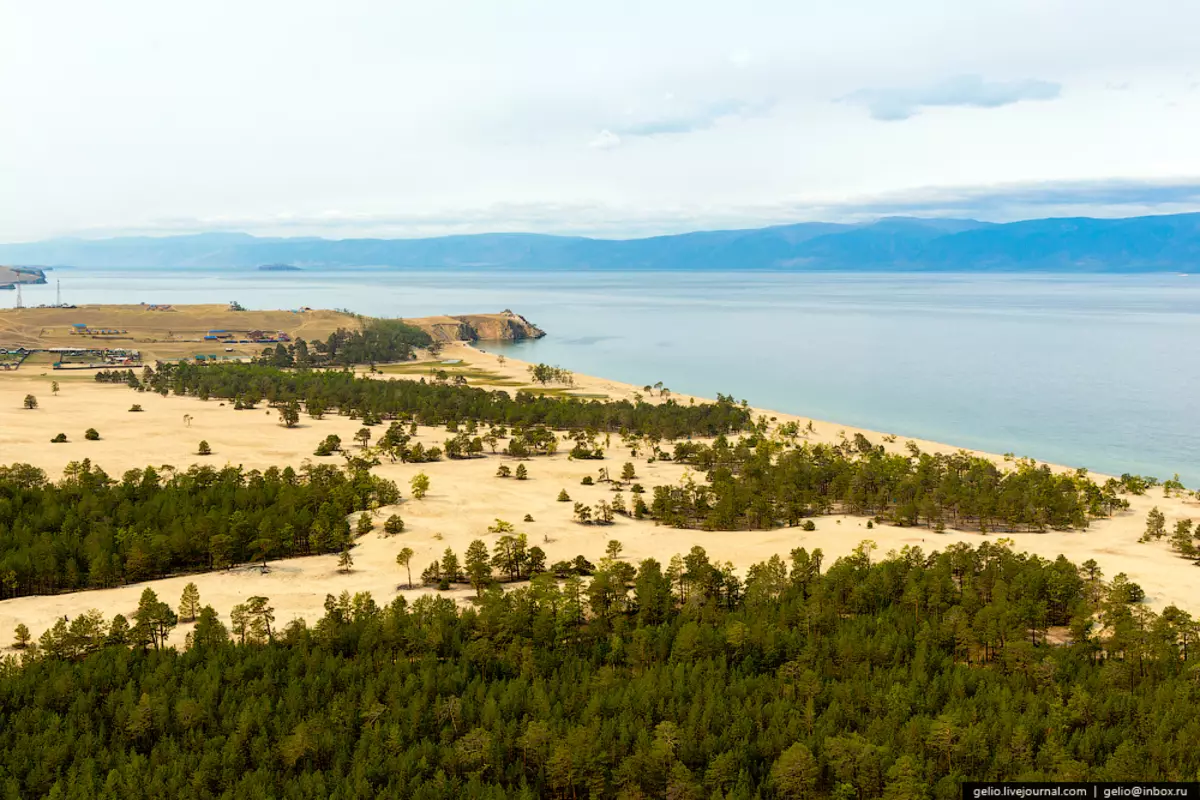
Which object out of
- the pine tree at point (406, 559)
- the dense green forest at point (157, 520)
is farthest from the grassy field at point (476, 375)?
the pine tree at point (406, 559)

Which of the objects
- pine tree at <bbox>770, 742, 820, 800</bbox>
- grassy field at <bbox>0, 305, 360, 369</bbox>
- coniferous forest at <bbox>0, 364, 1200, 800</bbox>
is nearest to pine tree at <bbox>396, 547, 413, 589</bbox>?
coniferous forest at <bbox>0, 364, 1200, 800</bbox>

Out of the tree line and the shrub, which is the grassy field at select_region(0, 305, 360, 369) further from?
the shrub

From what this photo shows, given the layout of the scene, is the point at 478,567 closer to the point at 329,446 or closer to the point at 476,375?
the point at 329,446

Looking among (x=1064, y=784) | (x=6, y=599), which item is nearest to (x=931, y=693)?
(x=1064, y=784)

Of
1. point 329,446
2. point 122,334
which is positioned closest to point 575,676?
point 329,446

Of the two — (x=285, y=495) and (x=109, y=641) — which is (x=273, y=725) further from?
(x=285, y=495)
